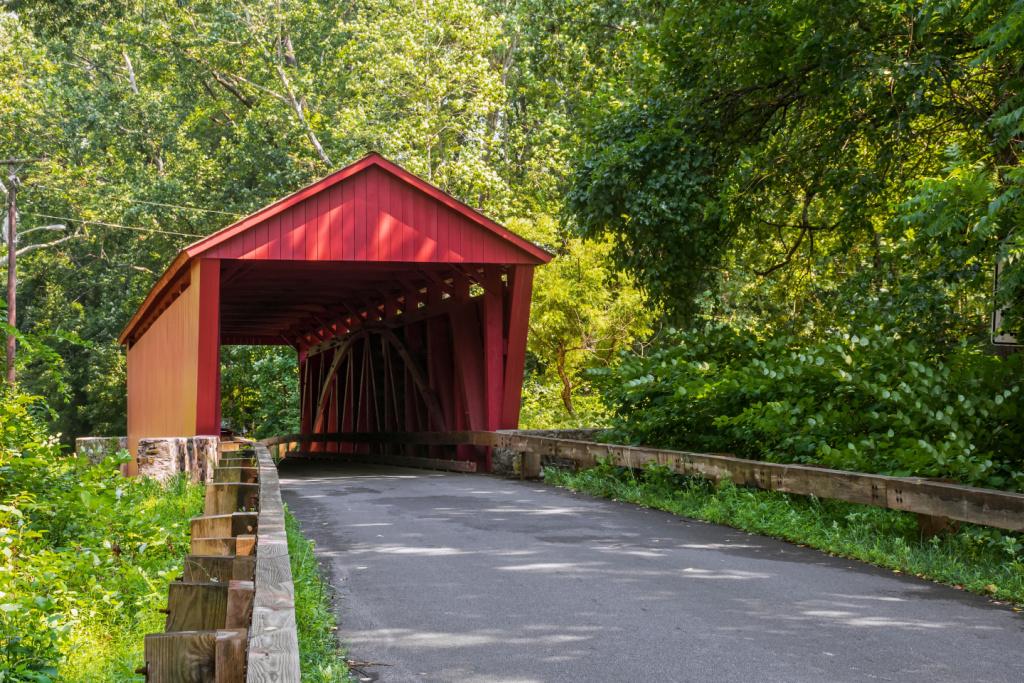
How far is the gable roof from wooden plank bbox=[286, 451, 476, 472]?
9.91 ft

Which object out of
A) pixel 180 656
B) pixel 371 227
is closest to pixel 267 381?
pixel 371 227

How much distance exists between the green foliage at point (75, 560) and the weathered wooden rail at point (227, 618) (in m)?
0.80

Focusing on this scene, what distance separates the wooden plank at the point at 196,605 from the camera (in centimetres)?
→ 343

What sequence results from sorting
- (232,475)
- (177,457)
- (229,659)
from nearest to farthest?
(229,659) → (232,475) → (177,457)

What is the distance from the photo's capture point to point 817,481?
8211 millimetres

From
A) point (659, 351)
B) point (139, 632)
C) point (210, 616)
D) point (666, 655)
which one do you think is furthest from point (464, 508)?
point (210, 616)

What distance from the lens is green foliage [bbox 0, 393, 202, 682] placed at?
4.95 metres

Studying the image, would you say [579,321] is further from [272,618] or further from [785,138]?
[272,618]

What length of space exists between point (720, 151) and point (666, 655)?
1090cm

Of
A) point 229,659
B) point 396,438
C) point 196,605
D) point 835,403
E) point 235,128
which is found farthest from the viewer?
point 235,128

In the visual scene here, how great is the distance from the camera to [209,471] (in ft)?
40.8

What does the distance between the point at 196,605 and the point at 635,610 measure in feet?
9.02

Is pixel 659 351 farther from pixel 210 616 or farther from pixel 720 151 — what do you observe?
pixel 210 616

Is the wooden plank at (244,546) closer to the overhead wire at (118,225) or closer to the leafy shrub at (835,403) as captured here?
the leafy shrub at (835,403)
